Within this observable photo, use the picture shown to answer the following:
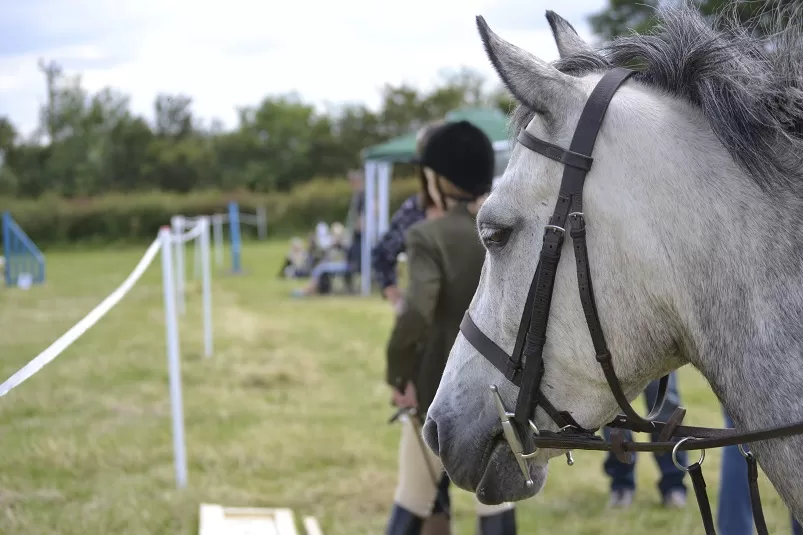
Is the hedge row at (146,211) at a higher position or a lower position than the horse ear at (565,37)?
lower

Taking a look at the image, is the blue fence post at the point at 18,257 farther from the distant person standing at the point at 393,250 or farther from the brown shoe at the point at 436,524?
the brown shoe at the point at 436,524

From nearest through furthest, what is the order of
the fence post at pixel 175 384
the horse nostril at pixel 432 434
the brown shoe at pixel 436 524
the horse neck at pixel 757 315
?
1. the horse neck at pixel 757 315
2. the horse nostril at pixel 432 434
3. the brown shoe at pixel 436 524
4. the fence post at pixel 175 384

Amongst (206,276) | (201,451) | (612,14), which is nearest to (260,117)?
(612,14)

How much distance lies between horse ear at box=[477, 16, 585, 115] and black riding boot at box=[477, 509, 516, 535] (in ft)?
7.21

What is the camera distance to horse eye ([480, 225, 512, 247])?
1737 millimetres

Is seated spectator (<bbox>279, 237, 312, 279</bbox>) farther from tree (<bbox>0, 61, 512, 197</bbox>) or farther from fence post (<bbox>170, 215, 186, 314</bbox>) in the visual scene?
tree (<bbox>0, 61, 512, 197</bbox>)

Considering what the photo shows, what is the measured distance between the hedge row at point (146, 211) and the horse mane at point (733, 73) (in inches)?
1255

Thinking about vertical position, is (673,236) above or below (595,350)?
above

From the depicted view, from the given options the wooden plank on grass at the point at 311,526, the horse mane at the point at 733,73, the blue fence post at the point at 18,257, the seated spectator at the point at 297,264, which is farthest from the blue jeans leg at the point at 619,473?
the blue fence post at the point at 18,257

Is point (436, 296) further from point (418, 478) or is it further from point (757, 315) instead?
point (757, 315)

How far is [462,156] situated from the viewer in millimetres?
3408

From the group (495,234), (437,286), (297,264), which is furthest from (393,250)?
(297,264)

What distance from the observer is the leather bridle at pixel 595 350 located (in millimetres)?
1642

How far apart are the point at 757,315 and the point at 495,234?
561 mm
